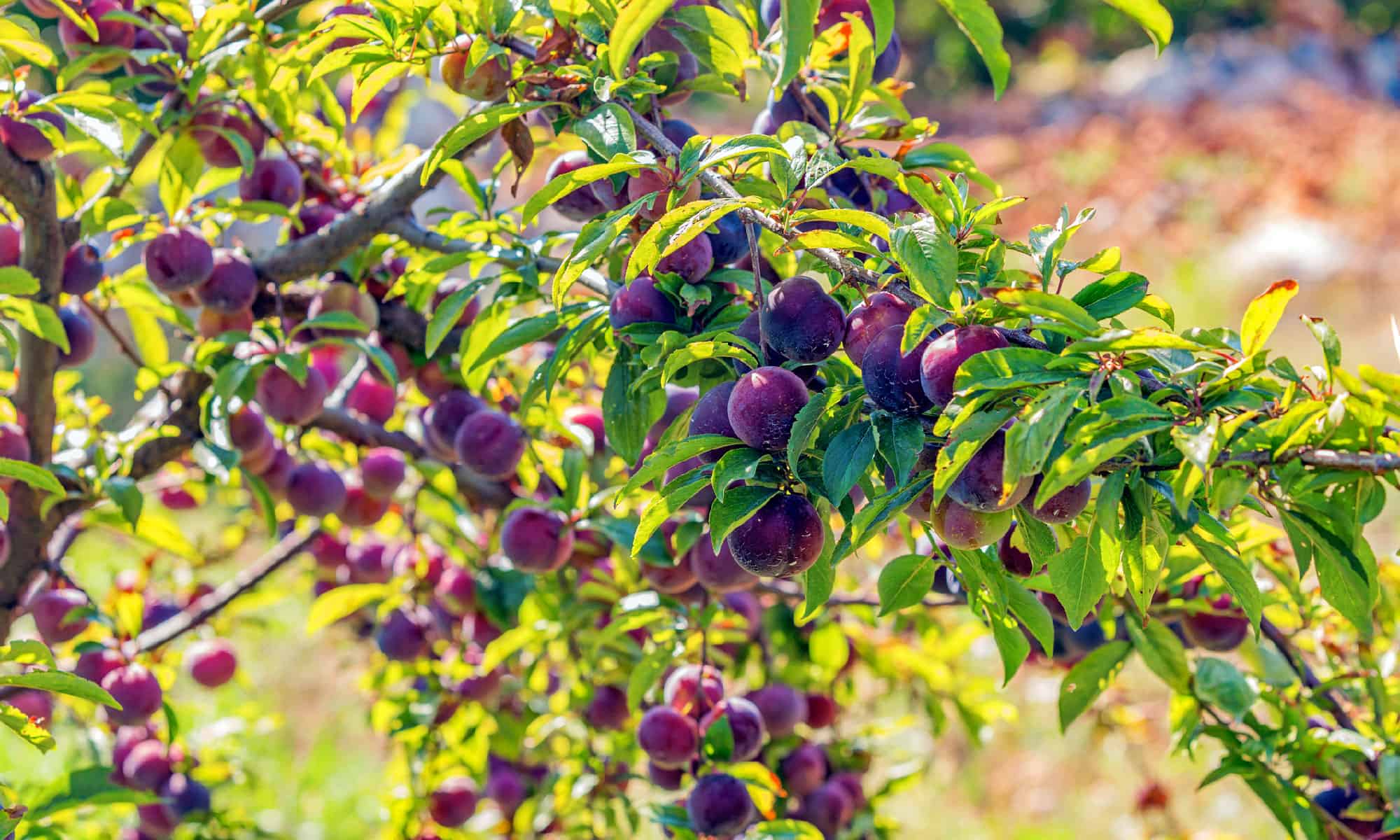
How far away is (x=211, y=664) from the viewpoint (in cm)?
157

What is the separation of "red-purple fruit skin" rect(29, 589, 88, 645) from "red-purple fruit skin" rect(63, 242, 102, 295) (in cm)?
32

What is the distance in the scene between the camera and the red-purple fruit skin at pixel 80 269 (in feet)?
3.73

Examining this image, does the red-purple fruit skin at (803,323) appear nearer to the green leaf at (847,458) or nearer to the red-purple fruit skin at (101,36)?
the green leaf at (847,458)

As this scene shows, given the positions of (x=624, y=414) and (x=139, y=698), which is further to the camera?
(x=139, y=698)

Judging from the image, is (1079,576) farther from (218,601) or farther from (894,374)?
(218,601)

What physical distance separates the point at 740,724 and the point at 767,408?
0.55 m

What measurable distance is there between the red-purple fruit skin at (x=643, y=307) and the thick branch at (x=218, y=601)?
0.79 meters

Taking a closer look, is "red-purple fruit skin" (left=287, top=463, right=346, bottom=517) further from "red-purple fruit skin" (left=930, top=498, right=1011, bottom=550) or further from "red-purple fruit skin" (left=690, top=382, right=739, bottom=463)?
"red-purple fruit skin" (left=930, top=498, right=1011, bottom=550)

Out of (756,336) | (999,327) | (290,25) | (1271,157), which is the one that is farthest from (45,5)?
(1271,157)

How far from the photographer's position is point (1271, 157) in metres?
6.86

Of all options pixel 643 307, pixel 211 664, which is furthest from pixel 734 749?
pixel 211 664

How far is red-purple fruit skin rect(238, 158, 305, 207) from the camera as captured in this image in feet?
3.77

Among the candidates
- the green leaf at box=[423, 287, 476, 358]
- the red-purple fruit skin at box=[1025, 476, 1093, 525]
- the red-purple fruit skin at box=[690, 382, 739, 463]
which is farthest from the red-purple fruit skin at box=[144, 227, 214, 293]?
the red-purple fruit skin at box=[1025, 476, 1093, 525]

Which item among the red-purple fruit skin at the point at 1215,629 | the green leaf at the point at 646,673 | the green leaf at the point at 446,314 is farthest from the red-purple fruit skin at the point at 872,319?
the red-purple fruit skin at the point at 1215,629
